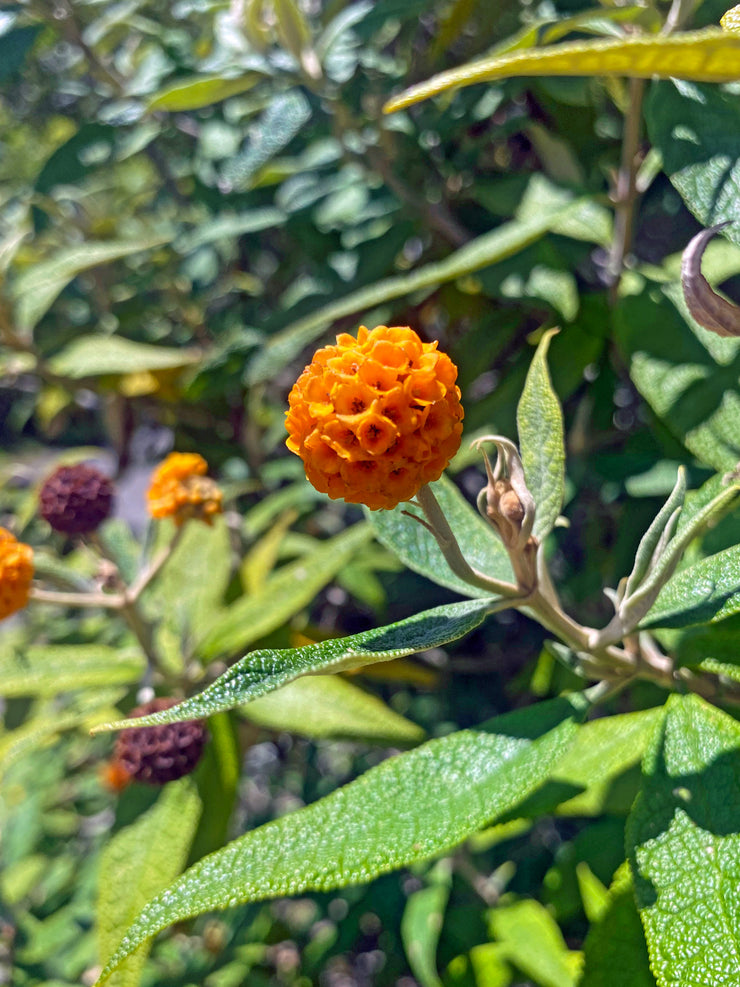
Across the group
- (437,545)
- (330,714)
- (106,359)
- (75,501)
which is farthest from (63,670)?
(437,545)

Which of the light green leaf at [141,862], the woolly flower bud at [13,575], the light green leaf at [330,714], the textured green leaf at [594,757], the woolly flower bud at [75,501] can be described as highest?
the woolly flower bud at [13,575]

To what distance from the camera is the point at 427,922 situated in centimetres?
158

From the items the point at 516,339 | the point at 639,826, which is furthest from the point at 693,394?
the point at 516,339

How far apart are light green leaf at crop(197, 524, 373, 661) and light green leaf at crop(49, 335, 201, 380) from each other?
616 millimetres

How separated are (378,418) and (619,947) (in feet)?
2.26

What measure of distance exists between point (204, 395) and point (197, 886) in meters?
1.22

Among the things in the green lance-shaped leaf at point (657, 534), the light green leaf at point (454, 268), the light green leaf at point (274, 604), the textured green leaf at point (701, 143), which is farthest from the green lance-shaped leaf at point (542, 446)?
the light green leaf at point (274, 604)

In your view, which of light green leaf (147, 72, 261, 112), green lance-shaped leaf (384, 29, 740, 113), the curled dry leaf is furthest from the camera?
light green leaf (147, 72, 261, 112)

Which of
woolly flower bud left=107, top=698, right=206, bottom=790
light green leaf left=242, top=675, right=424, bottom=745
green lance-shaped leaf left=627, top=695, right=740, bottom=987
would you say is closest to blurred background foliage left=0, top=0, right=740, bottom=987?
light green leaf left=242, top=675, right=424, bottom=745

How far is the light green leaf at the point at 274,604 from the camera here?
1317mm

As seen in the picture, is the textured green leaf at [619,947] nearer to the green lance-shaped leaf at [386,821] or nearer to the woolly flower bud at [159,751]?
the green lance-shaped leaf at [386,821]

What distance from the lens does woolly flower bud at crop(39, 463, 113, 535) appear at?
128 cm

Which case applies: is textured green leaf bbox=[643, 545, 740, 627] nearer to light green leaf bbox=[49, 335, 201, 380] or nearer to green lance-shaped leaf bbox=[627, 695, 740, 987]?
green lance-shaped leaf bbox=[627, 695, 740, 987]

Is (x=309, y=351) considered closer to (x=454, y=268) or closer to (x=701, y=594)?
(x=454, y=268)
